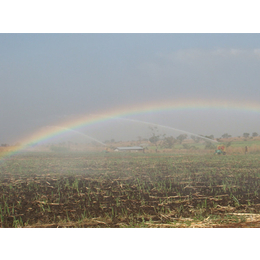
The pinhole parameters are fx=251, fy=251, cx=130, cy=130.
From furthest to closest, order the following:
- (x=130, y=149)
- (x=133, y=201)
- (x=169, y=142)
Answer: (x=130, y=149) < (x=169, y=142) < (x=133, y=201)

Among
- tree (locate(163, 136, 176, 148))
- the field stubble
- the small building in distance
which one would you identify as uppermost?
tree (locate(163, 136, 176, 148))

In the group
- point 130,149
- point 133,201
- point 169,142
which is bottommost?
point 133,201

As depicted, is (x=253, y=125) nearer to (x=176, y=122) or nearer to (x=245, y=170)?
(x=245, y=170)

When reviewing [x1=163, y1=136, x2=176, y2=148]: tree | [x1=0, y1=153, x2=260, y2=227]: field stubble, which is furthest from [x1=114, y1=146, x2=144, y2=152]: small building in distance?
[x1=0, y1=153, x2=260, y2=227]: field stubble

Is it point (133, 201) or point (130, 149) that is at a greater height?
point (130, 149)

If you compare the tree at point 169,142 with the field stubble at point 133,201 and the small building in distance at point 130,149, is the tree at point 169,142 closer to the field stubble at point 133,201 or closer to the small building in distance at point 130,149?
the small building in distance at point 130,149

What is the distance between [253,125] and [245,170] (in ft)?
5.34

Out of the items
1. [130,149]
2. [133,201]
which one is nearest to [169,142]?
[130,149]

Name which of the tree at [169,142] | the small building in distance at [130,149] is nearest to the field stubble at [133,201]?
the tree at [169,142]

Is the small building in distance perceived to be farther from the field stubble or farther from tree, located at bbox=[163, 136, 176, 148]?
the field stubble

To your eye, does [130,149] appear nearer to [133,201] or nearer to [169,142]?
[169,142]

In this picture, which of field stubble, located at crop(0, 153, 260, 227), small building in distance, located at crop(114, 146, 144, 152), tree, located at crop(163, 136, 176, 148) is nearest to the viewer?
field stubble, located at crop(0, 153, 260, 227)

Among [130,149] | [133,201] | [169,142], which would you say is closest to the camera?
[133,201]

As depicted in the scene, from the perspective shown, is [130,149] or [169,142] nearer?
[169,142]
